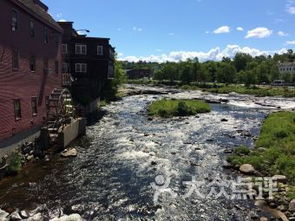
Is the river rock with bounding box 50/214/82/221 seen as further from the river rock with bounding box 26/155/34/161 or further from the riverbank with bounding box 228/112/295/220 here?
the river rock with bounding box 26/155/34/161

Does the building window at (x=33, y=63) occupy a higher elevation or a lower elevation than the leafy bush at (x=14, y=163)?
higher

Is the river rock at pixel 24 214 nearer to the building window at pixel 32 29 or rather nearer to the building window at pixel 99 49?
the building window at pixel 32 29

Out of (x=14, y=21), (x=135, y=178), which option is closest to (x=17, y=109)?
(x=14, y=21)

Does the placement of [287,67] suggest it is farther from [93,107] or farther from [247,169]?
[247,169]

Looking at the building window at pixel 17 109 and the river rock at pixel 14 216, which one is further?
the building window at pixel 17 109

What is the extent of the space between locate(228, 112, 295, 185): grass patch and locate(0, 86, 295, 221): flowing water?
1691 millimetres

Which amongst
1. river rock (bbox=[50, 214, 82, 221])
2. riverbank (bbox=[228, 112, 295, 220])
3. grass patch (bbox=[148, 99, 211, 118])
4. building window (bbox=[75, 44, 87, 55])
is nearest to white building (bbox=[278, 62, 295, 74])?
grass patch (bbox=[148, 99, 211, 118])

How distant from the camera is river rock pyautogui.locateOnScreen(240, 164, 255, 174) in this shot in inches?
893

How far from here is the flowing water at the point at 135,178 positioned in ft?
57.5

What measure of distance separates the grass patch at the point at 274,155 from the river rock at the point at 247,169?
0.59 meters

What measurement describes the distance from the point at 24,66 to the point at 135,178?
41.0 feet

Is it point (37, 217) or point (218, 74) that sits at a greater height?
point (218, 74)

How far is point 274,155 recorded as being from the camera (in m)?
24.9

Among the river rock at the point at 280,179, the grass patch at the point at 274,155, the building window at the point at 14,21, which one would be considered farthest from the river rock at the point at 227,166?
the building window at the point at 14,21
